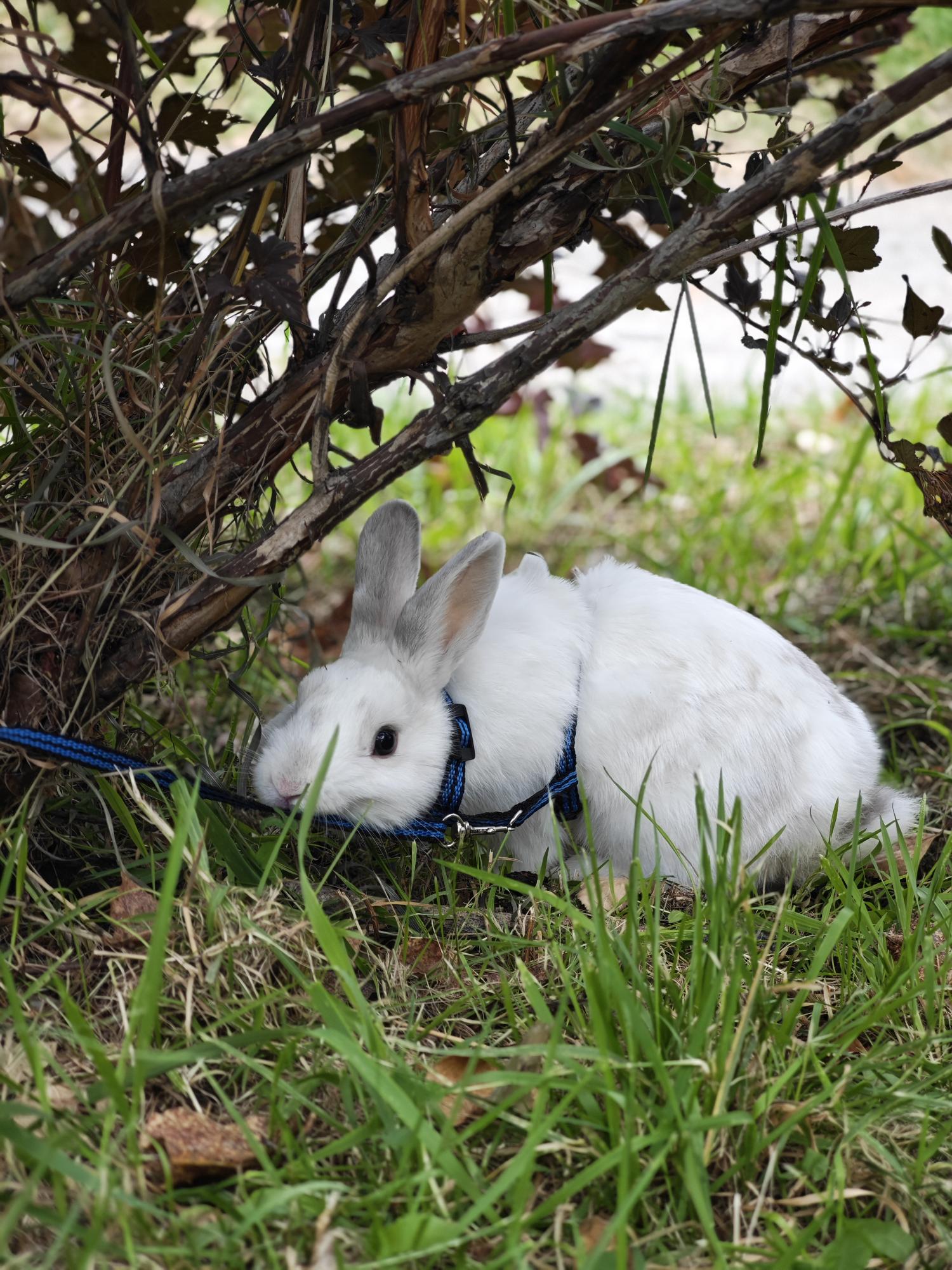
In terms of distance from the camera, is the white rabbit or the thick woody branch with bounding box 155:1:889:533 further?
the white rabbit

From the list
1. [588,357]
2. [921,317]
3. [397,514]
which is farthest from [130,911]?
[588,357]

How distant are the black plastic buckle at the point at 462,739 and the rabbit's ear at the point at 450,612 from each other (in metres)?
0.07

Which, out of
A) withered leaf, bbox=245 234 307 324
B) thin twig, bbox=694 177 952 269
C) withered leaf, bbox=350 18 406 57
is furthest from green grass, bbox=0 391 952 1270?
withered leaf, bbox=350 18 406 57

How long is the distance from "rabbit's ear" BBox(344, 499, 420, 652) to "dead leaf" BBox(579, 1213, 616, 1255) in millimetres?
1340

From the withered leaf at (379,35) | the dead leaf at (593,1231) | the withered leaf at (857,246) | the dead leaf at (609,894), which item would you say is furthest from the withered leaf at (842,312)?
the dead leaf at (593,1231)

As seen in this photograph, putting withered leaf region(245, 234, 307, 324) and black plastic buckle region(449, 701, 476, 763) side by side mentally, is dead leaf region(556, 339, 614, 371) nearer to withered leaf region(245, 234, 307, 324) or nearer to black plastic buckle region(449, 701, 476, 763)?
black plastic buckle region(449, 701, 476, 763)

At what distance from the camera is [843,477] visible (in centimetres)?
414

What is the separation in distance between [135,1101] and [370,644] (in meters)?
1.23

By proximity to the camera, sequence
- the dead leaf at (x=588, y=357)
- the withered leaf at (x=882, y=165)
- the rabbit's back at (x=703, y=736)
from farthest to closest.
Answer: the dead leaf at (x=588, y=357)
the rabbit's back at (x=703, y=736)
the withered leaf at (x=882, y=165)

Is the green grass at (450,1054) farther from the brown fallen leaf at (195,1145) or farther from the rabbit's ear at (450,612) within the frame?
the rabbit's ear at (450,612)

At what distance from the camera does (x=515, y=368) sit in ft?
6.72

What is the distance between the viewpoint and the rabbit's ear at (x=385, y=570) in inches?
103

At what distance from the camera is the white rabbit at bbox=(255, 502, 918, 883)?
2.47 metres

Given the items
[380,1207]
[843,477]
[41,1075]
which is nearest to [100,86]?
[41,1075]
